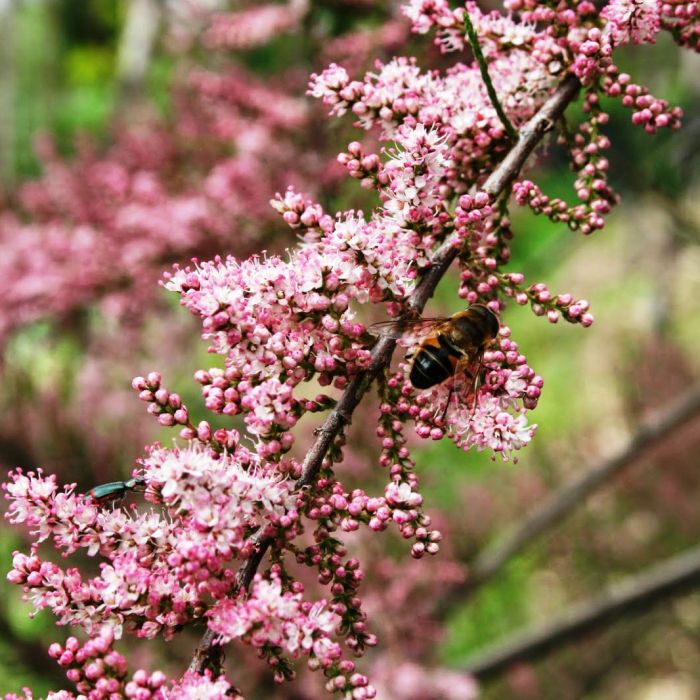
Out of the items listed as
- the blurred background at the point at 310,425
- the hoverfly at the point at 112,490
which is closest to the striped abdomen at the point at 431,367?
the hoverfly at the point at 112,490

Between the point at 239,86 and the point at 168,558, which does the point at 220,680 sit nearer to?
the point at 168,558

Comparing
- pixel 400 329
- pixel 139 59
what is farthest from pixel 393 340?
pixel 139 59

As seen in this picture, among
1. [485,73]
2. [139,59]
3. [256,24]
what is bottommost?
[485,73]

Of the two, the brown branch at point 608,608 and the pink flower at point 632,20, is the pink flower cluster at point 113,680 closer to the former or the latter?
the pink flower at point 632,20

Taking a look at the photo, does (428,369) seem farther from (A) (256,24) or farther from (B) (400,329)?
(A) (256,24)

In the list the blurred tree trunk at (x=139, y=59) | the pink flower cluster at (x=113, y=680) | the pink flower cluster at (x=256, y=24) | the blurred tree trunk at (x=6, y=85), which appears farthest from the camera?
the blurred tree trunk at (x=6, y=85)

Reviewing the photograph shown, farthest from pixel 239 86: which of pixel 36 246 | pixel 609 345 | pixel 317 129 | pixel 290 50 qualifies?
pixel 609 345

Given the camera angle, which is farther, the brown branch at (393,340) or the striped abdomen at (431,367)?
the striped abdomen at (431,367)
